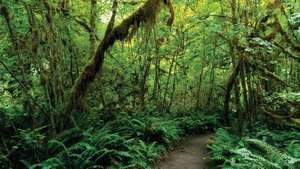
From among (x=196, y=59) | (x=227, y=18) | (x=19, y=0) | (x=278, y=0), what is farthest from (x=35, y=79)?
(x=196, y=59)

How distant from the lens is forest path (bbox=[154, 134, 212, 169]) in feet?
32.8

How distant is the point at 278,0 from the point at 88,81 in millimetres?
7188

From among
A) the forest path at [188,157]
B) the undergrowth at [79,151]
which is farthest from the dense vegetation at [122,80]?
the forest path at [188,157]

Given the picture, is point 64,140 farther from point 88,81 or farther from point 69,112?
Answer: point 88,81

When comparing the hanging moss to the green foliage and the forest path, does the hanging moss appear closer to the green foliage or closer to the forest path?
the forest path

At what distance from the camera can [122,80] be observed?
48.5 feet

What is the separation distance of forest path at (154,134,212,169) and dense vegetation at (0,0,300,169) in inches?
14.2

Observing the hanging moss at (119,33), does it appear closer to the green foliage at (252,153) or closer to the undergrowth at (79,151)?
the undergrowth at (79,151)

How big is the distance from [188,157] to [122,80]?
5143 millimetres

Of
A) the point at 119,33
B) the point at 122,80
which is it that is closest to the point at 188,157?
the point at 119,33

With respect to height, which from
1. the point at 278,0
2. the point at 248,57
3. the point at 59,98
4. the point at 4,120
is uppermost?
the point at 278,0

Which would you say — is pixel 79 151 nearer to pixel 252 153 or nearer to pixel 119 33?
pixel 119 33

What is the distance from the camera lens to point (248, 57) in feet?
43.0

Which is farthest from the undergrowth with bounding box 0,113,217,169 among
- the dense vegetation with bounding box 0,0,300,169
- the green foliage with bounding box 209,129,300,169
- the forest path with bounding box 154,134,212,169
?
the green foliage with bounding box 209,129,300,169
